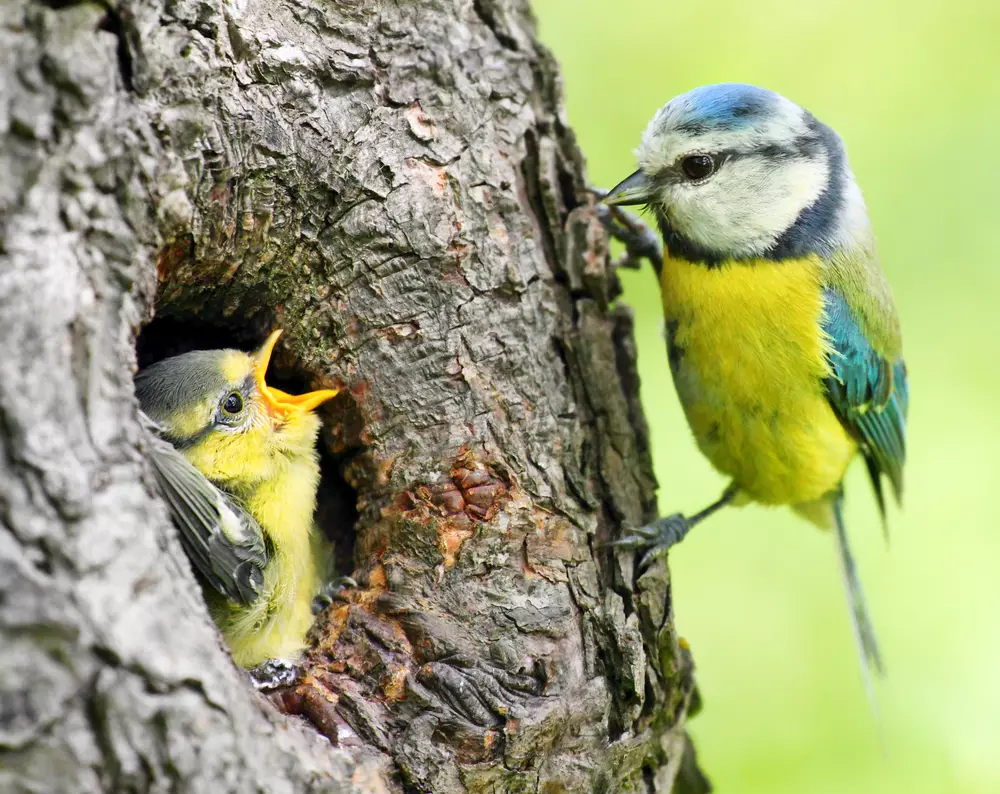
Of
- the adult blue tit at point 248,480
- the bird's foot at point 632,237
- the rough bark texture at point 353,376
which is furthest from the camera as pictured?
the bird's foot at point 632,237

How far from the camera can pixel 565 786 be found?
247 centimetres

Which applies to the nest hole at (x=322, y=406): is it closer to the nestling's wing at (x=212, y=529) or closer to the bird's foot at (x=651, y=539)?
the nestling's wing at (x=212, y=529)

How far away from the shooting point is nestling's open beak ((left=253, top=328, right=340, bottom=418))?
9.46ft

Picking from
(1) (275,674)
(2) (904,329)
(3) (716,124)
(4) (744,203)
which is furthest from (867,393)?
(1) (275,674)

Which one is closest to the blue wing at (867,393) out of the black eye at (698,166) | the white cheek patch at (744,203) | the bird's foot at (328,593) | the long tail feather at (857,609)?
the long tail feather at (857,609)

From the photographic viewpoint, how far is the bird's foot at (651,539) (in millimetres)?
2799

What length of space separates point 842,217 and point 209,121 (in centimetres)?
200

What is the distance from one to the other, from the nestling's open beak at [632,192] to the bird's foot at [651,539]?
38.9 inches

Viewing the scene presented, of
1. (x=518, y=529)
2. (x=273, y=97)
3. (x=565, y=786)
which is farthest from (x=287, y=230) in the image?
(x=565, y=786)

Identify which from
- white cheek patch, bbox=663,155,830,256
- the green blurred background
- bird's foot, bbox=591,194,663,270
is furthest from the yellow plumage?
the green blurred background

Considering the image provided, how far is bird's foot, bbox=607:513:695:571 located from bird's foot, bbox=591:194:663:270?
0.92 meters

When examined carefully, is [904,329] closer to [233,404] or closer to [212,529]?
[233,404]

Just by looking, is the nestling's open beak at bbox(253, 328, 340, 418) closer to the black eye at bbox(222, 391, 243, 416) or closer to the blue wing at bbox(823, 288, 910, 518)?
the black eye at bbox(222, 391, 243, 416)

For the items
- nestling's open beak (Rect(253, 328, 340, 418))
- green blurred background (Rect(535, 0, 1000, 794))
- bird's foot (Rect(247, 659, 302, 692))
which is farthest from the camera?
green blurred background (Rect(535, 0, 1000, 794))
